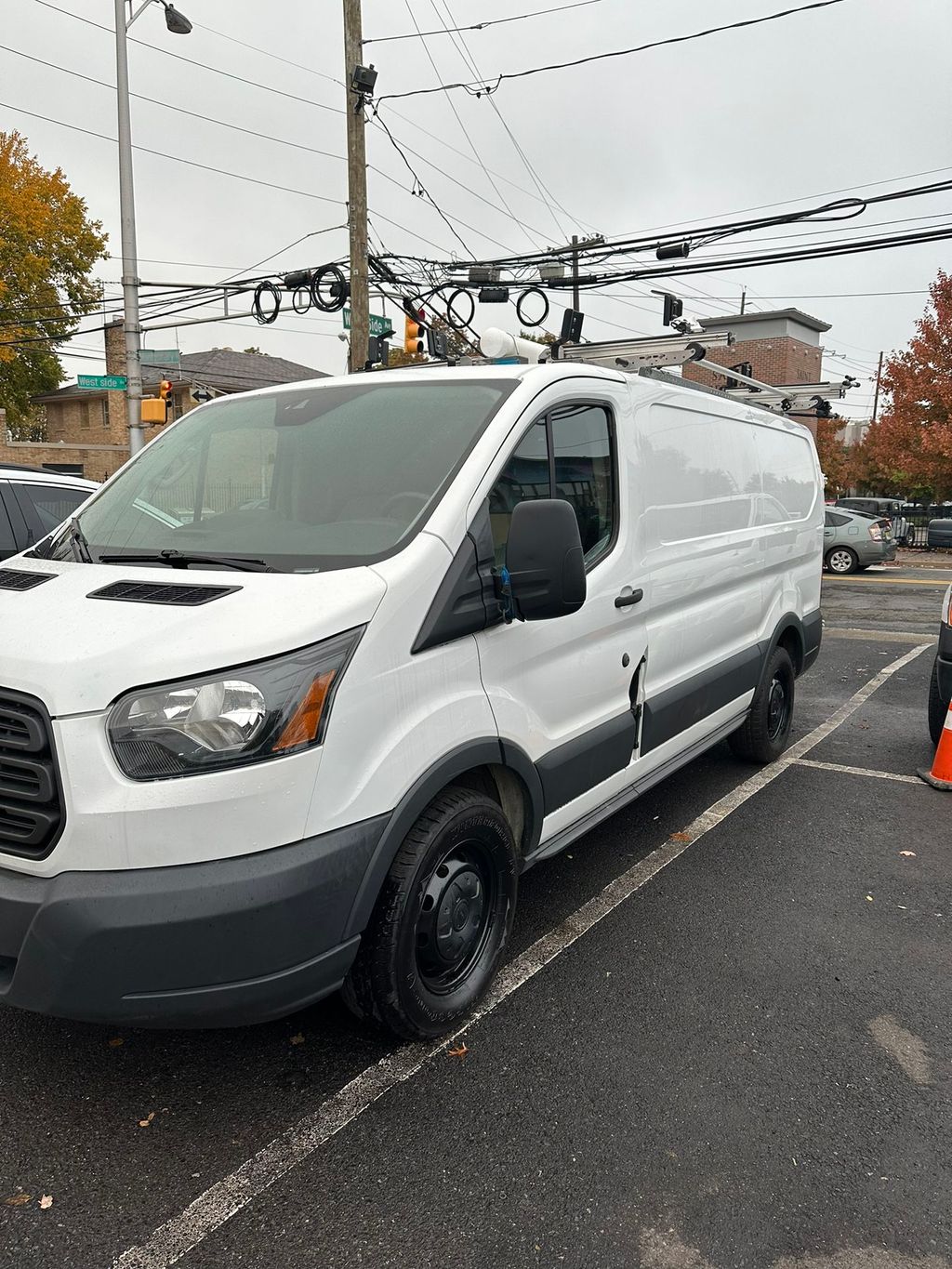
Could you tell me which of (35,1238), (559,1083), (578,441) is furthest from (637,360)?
(35,1238)

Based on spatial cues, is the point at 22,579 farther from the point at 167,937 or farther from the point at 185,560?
the point at 167,937

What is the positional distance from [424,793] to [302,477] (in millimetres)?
1244

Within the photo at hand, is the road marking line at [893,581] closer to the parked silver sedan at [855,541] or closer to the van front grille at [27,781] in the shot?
the parked silver sedan at [855,541]

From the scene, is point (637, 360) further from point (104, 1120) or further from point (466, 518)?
point (104, 1120)

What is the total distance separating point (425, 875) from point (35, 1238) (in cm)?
124

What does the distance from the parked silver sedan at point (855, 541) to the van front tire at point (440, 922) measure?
62.4ft

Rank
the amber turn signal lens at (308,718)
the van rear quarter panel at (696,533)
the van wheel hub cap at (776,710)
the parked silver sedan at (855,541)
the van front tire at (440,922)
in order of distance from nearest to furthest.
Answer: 1. the amber turn signal lens at (308,718)
2. the van front tire at (440,922)
3. the van rear quarter panel at (696,533)
4. the van wheel hub cap at (776,710)
5. the parked silver sedan at (855,541)

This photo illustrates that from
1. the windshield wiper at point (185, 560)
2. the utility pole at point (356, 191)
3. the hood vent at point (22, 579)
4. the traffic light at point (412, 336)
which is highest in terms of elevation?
the utility pole at point (356, 191)

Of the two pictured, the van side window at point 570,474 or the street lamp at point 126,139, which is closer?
the van side window at point 570,474

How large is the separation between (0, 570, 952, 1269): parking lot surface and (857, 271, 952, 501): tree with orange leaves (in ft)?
93.1

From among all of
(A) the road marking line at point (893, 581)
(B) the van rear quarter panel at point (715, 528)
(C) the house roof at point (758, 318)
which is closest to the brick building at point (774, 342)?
(C) the house roof at point (758, 318)

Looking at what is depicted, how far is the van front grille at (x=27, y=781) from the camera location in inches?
84.5

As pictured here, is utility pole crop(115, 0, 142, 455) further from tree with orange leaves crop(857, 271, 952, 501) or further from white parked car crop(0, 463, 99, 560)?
tree with orange leaves crop(857, 271, 952, 501)

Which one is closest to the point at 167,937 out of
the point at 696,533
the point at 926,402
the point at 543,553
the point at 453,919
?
the point at 453,919
